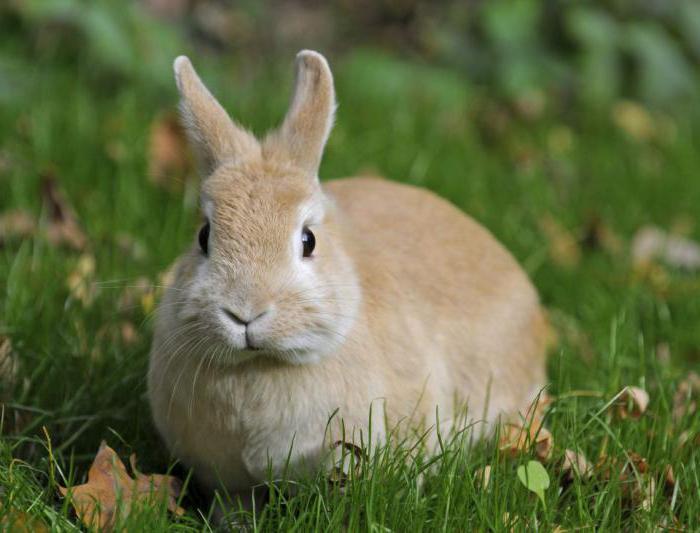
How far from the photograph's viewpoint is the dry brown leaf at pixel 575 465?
272cm

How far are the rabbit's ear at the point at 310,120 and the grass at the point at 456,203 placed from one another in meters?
0.52

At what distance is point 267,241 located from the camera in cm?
245

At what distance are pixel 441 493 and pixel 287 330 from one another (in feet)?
1.72

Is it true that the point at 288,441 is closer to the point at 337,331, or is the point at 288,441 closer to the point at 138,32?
the point at 337,331

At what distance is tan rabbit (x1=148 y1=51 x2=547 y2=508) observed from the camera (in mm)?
2422

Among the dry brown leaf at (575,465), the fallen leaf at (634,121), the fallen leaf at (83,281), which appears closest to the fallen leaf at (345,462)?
the dry brown leaf at (575,465)

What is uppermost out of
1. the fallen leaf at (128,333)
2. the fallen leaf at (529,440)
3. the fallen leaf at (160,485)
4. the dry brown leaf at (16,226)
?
the dry brown leaf at (16,226)

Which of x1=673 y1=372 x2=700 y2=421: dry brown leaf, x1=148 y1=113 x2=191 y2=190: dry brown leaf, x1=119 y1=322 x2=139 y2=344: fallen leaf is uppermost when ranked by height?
x1=148 y1=113 x2=191 y2=190: dry brown leaf

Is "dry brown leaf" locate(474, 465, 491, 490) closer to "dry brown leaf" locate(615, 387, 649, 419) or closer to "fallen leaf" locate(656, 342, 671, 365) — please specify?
"dry brown leaf" locate(615, 387, 649, 419)

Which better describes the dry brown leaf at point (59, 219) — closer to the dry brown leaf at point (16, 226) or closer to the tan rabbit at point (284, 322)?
the dry brown leaf at point (16, 226)

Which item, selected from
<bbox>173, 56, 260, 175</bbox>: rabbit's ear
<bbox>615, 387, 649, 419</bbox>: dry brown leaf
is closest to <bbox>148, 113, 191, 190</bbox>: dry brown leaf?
<bbox>173, 56, 260, 175</bbox>: rabbit's ear

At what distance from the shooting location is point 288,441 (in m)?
2.59

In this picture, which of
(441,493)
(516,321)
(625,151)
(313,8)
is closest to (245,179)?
(441,493)

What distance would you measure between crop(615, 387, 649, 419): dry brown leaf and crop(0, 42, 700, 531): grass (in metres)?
0.04
